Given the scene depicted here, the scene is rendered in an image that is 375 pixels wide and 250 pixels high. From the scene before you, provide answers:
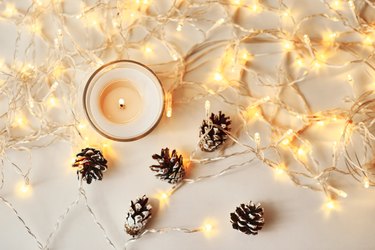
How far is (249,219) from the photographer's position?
1048mm

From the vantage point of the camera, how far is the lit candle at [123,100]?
1070 mm

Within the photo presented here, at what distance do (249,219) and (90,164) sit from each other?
1.25ft

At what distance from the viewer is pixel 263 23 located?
45.2 inches

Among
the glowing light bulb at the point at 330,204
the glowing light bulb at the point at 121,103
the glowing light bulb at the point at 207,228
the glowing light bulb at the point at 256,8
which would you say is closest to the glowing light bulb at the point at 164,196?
the glowing light bulb at the point at 207,228

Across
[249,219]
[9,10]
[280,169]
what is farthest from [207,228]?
[9,10]

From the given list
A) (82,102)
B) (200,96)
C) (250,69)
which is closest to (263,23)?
(250,69)

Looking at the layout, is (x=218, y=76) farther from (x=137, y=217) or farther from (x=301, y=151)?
(x=137, y=217)

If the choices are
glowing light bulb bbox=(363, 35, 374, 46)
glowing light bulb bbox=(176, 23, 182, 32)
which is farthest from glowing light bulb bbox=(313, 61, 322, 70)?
glowing light bulb bbox=(176, 23, 182, 32)

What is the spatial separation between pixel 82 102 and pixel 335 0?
65 cm

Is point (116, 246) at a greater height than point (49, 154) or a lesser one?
lesser

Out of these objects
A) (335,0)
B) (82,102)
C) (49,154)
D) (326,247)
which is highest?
(335,0)

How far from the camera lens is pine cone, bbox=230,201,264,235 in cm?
105

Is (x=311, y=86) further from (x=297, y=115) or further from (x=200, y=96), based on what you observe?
(x=200, y=96)

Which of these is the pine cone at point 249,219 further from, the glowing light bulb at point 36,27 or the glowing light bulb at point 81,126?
the glowing light bulb at point 36,27
